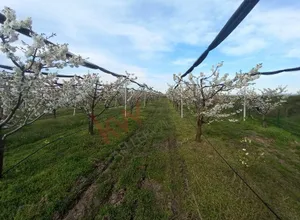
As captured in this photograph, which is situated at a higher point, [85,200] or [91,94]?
[91,94]

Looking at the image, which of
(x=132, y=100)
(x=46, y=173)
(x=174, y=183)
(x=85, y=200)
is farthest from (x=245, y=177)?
(x=132, y=100)

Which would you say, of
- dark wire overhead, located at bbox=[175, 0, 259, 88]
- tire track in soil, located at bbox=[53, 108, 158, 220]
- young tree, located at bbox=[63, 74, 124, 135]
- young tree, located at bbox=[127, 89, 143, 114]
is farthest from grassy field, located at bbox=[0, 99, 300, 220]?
young tree, located at bbox=[127, 89, 143, 114]

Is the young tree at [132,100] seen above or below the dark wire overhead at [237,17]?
below

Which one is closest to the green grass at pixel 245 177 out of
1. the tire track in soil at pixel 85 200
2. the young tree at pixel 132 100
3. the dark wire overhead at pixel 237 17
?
the tire track in soil at pixel 85 200

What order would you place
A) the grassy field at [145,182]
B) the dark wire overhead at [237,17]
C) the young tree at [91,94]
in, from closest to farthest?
the dark wire overhead at [237,17], the grassy field at [145,182], the young tree at [91,94]

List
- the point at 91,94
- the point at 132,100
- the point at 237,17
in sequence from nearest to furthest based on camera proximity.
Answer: the point at 237,17 < the point at 91,94 < the point at 132,100

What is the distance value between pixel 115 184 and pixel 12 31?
15.9 feet

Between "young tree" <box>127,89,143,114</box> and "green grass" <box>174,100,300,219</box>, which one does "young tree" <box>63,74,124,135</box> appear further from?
"young tree" <box>127,89,143,114</box>

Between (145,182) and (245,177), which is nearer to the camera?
(145,182)

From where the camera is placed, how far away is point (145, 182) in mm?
6582

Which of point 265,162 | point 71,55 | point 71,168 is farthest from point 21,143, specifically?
point 265,162

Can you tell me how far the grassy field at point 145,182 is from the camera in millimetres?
5070

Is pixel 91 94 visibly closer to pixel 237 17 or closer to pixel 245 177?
pixel 245 177

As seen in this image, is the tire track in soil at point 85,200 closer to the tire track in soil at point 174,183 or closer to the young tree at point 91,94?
the tire track in soil at point 174,183
